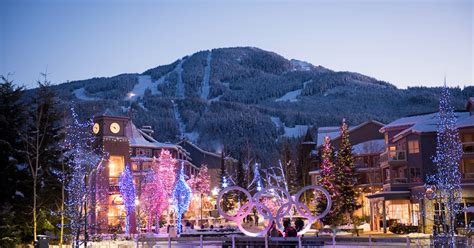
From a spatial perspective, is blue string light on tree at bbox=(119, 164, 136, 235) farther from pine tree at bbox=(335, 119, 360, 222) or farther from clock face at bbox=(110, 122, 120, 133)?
pine tree at bbox=(335, 119, 360, 222)

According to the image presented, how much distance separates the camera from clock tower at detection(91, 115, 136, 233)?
6750cm

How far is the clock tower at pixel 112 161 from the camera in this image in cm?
6750

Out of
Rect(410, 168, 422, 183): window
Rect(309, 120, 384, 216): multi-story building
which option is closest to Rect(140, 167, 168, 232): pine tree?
Rect(309, 120, 384, 216): multi-story building

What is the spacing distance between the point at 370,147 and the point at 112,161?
1272 inches

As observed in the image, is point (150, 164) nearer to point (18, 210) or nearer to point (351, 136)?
point (351, 136)

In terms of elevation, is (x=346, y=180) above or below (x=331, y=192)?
above

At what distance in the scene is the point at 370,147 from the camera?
7938cm

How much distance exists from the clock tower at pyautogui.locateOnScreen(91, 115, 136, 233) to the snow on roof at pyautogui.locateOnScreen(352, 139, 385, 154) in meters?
28.6

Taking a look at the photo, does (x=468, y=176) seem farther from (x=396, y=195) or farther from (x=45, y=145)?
(x=45, y=145)

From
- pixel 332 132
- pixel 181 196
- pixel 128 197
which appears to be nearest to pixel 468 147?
pixel 181 196

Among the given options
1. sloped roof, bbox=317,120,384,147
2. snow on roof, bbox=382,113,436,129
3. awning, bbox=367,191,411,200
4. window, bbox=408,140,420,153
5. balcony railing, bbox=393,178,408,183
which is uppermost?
sloped roof, bbox=317,120,384,147

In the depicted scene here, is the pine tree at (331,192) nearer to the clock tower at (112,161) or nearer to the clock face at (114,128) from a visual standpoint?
the clock tower at (112,161)

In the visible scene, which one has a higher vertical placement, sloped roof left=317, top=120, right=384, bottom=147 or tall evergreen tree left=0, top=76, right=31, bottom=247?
sloped roof left=317, top=120, right=384, bottom=147

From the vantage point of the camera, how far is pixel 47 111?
38.3 meters
